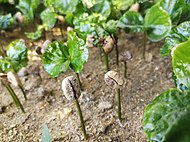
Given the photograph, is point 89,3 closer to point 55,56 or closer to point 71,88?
point 55,56

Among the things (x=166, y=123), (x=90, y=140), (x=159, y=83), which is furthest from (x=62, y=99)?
(x=166, y=123)

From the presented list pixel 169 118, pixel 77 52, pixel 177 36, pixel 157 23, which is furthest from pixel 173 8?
pixel 169 118

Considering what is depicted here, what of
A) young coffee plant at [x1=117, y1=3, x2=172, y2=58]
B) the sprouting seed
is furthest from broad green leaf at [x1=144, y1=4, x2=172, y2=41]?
the sprouting seed

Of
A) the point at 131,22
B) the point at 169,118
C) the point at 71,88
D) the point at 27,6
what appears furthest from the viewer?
the point at 27,6

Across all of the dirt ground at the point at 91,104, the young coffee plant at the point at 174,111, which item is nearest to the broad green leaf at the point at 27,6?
the dirt ground at the point at 91,104

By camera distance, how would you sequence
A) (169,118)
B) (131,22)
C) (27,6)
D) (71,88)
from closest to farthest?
1. (169,118)
2. (71,88)
3. (131,22)
4. (27,6)

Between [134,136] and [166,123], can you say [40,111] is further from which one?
[166,123]

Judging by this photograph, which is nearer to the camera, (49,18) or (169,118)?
(169,118)

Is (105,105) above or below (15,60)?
below
